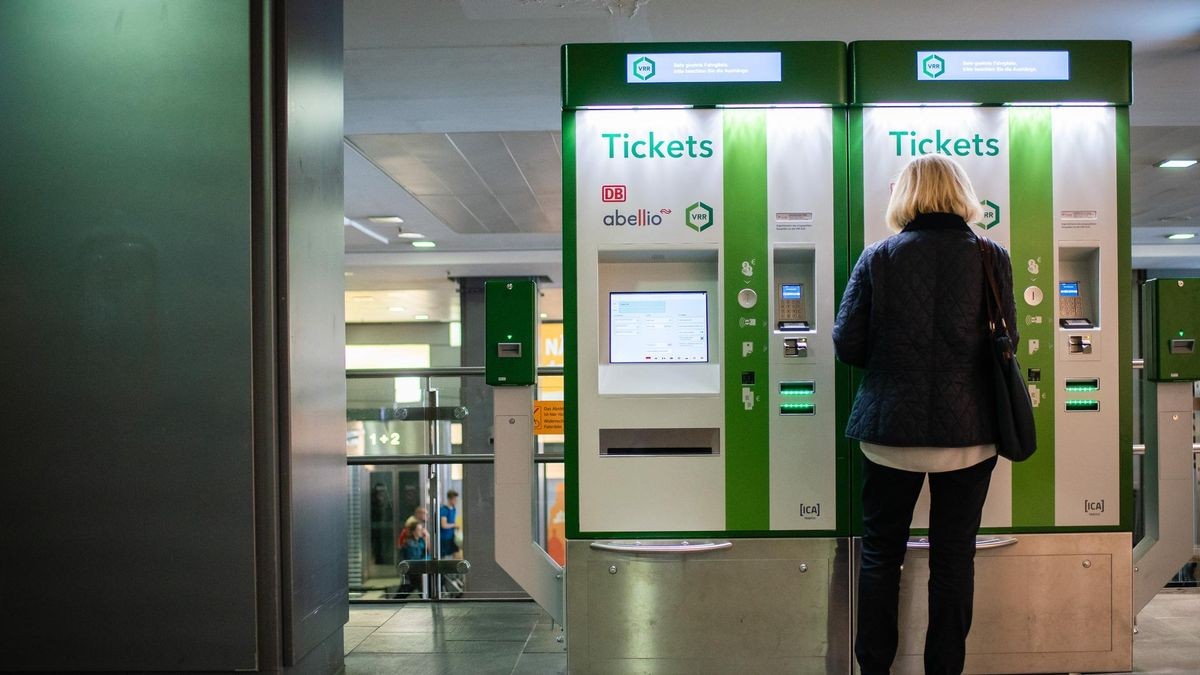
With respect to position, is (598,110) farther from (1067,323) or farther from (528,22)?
(1067,323)

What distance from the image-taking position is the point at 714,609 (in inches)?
129

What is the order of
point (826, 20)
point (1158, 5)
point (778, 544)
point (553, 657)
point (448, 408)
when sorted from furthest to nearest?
1. point (448, 408)
2. point (826, 20)
3. point (1158, 5)
4. point (553, 657)
5. point (778, 544)

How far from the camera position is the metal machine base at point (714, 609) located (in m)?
3.26

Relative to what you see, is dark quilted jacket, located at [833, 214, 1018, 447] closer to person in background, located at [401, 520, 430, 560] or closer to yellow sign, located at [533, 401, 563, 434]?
yellow sign, located at [533, 401, 563, 434]

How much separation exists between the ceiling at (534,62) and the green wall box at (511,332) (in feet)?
4.49

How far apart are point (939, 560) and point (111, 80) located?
309cm

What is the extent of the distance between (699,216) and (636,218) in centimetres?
23

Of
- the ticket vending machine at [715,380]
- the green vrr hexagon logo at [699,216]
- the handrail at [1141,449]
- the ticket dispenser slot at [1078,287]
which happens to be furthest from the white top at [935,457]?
the handrail at [1141,449]

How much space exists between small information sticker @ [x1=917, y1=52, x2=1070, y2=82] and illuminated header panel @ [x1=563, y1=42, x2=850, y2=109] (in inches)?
16.8

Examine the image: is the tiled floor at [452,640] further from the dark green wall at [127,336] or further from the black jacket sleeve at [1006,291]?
the black jacket sleeve at [1006,291]

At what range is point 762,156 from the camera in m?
3.33

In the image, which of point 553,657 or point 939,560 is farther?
point 553,657

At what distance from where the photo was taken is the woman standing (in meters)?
2.78

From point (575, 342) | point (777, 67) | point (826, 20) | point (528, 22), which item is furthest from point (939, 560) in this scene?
point (528, 22)
